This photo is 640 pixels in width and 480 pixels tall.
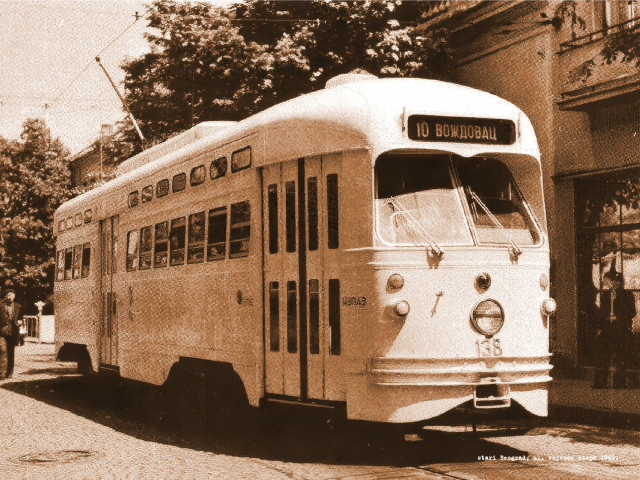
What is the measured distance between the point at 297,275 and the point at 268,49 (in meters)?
→ 10.5

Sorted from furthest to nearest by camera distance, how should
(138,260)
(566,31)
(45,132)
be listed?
1. (45,132)
2. (566,31)
3. (138,260)

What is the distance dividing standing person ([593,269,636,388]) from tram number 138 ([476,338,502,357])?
9.11 metres

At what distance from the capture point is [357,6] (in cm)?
1806

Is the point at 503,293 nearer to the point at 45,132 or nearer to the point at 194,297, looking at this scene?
the point at 194,297

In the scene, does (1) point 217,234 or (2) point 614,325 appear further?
(2) point 614,325

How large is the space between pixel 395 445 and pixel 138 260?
198 inches

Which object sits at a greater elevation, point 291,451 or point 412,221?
point 412,221

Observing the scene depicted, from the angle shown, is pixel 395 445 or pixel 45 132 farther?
pixel 45 132

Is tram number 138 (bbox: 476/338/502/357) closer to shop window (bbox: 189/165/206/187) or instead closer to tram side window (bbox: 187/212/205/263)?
tram side window (bbox: 187/212/205/263)

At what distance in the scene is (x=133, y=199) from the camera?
12.8 m

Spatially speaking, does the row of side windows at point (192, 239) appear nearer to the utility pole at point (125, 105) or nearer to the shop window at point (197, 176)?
the shop window at point (197, 176)

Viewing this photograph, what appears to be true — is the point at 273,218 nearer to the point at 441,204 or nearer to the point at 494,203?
the point at 441,204

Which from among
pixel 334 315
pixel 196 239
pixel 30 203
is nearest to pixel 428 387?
pixel 334 315

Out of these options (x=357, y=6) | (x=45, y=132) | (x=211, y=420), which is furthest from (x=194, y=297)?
(x=45, y=132)
